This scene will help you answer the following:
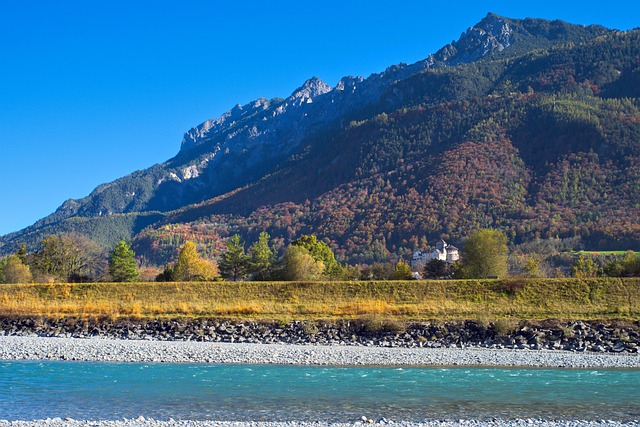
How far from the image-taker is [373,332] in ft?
125

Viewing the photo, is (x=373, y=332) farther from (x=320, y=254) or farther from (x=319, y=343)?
(x=320, y=254)

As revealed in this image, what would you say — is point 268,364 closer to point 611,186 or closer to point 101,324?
point 101,324

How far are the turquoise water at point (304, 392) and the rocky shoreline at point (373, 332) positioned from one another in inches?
278

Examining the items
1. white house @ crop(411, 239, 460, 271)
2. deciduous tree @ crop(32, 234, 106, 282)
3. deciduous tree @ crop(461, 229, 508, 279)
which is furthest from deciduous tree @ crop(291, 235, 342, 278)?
white house @ crop(411, 239, 460, 271)

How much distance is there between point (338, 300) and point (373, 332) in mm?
7420

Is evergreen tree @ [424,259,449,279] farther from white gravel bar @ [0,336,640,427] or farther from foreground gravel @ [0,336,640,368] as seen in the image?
white gravel bar @ [0,336,640,427]

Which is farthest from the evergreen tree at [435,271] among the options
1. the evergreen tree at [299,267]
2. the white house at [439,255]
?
the white house at [439,255]

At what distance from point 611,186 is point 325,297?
132006 millimetres

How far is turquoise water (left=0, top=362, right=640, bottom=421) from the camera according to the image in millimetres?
19031

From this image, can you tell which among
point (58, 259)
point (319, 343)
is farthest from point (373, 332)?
point (58, 259)

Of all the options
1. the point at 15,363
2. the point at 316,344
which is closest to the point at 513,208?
the point at 316,344

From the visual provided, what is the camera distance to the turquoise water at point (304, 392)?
19031 millimetres

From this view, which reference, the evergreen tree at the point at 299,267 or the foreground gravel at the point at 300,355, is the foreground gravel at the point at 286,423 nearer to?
the foreground gravel at the point at 300,355

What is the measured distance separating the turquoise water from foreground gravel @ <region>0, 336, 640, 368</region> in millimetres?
1705
